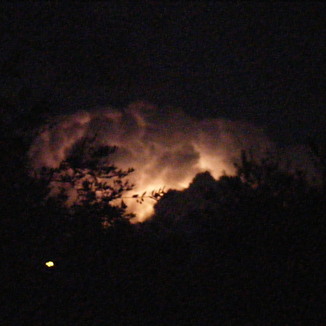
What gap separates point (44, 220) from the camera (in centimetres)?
805

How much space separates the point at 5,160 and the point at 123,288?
7.46m

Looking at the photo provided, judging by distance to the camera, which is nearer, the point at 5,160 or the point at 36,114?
the point at 5,160

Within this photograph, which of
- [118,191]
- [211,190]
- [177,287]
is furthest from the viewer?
[177,287]

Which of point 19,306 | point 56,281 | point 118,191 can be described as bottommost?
point 19,306

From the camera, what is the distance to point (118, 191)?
10500 millimetres

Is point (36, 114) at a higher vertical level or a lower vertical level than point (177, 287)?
higher

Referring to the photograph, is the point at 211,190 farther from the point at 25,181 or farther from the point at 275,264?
the point at 25,181

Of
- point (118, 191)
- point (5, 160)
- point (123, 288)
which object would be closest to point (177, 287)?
point (123, 288)

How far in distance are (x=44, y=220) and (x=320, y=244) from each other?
569 cm

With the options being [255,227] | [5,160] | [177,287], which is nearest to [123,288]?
[177,287]

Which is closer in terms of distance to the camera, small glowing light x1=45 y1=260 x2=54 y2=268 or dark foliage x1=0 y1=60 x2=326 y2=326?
dark foliage x1=0 y1=60 x2=326 y2=326

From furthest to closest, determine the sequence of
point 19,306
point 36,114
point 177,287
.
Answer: point 177,287
point 36,114
point 19,306

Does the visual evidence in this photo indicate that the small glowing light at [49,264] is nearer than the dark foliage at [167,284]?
No

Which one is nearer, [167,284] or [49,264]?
[49,264]
